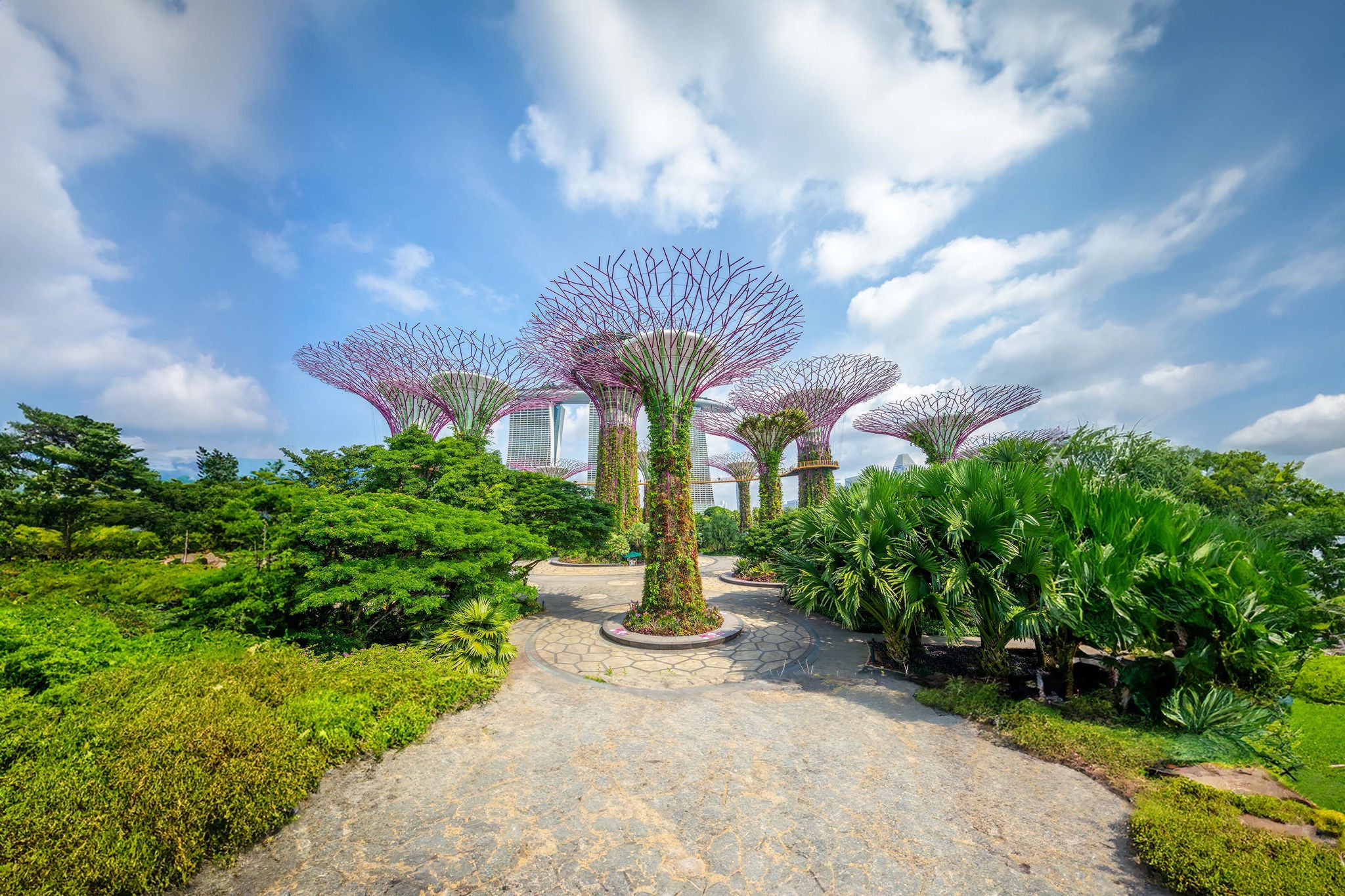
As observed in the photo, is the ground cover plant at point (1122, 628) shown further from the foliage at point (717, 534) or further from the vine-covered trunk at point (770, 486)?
the foliage at point (717, 534)

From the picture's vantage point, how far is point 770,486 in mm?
19500

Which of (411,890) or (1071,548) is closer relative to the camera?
(411,890)

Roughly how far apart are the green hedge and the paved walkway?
31cm

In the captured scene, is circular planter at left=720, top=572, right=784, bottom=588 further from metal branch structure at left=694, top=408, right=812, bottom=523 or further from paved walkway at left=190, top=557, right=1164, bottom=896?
paved walkway at left=190, top=557, right=1164, bottom=896

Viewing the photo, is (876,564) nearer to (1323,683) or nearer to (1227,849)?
(1227,849)

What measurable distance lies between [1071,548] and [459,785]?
7092 mm

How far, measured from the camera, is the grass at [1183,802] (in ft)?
9.68

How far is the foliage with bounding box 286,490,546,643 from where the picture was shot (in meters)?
6.73

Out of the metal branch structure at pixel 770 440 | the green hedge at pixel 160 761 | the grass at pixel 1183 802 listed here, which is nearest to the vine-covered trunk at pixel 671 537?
the grass at pixel 1183 802

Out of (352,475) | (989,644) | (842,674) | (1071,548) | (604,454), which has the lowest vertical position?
(842,674)

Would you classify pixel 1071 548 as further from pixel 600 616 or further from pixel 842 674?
pixel 600 616

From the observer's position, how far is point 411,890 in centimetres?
309

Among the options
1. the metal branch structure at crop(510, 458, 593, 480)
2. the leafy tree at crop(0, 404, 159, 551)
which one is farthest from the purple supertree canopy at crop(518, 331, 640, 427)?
the metal branch structure at crop(510, 458, 593, 480)

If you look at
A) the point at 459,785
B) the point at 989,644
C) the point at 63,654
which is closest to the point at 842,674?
the point at 989,644
